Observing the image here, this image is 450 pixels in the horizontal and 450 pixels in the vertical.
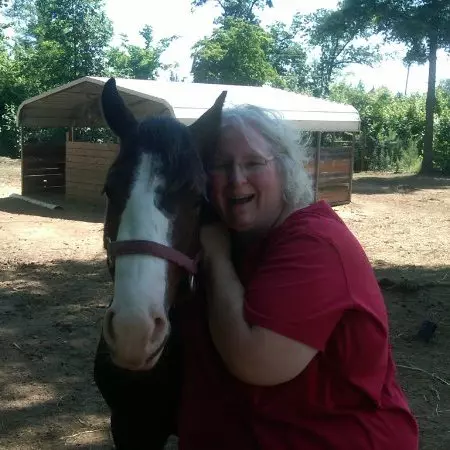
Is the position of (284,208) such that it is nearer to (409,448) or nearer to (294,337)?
(294,337)

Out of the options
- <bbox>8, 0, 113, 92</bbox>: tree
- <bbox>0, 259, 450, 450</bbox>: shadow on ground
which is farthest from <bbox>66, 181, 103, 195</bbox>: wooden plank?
<bbox>8, 0, 113, 92</bbox>: tree

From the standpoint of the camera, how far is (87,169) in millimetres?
12180

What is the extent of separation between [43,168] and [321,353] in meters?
13.1

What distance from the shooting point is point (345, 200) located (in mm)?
13398

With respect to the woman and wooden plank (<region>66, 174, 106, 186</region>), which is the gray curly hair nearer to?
the woman

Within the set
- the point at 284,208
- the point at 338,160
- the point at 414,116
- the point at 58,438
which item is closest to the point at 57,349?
the point at 58,438

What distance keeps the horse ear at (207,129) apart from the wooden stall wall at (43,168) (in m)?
12.2

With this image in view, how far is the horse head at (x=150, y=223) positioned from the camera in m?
1.29

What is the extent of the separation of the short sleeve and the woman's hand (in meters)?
0.21

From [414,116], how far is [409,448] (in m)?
23.6

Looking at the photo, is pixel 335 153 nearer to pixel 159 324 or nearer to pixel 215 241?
pixel 215 241

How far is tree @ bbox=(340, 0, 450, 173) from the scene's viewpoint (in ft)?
63.7

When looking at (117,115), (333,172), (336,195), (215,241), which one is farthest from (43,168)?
(215,241)

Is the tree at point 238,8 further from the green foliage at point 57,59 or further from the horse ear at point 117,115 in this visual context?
the horse ear at point 117,115
